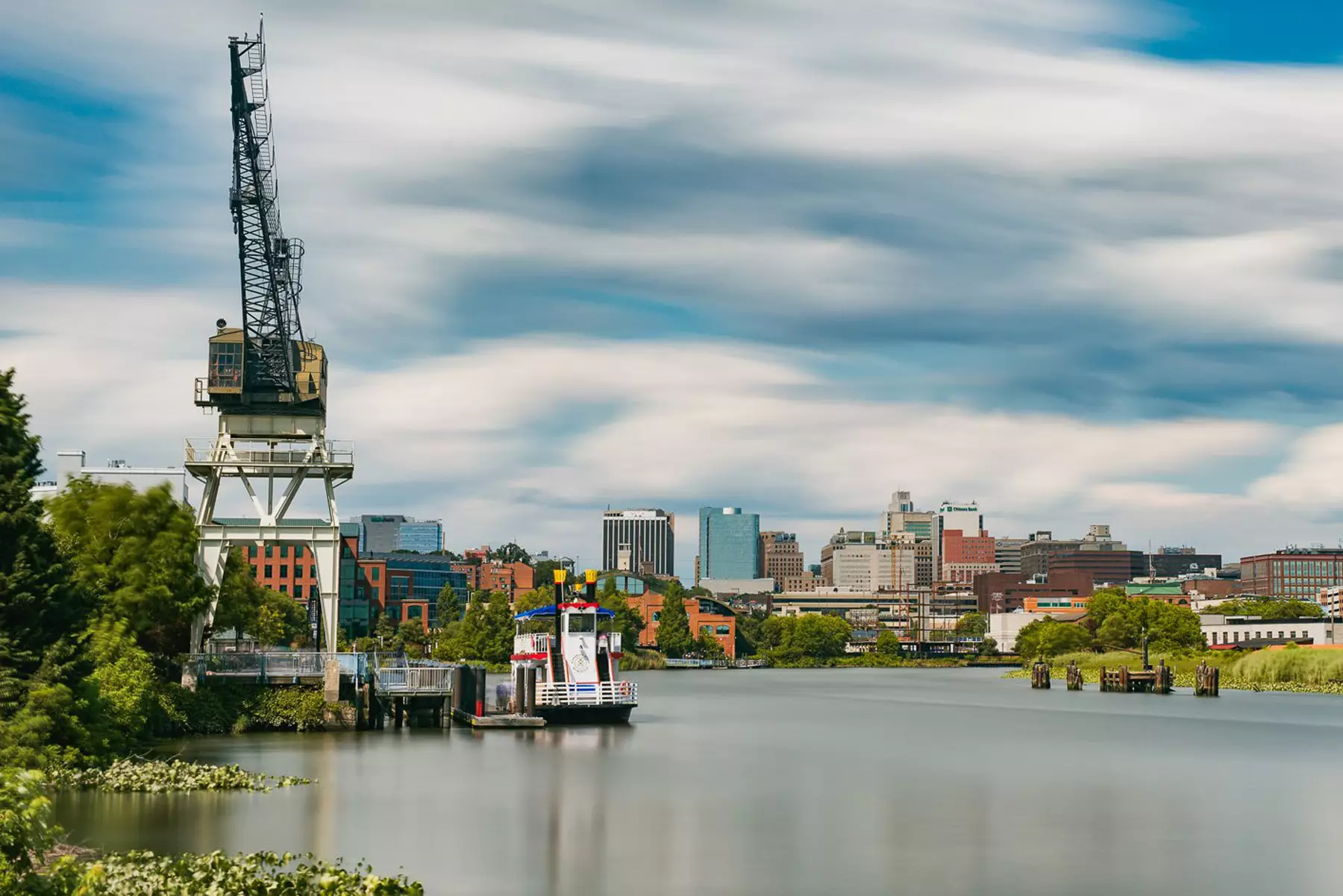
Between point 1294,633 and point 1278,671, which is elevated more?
point 1294,633

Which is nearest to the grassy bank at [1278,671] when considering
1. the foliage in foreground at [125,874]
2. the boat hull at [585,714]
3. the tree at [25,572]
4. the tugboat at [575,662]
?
the boat hull at [585,714]

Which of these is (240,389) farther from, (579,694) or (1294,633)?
(1294,633)

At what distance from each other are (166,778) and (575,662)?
103ft

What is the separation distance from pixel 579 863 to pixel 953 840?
10803mm

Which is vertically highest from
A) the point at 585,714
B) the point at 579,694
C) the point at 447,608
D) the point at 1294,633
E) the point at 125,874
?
the point at 125,874

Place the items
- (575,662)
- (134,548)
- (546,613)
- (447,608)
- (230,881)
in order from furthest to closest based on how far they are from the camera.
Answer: (447,608) < (546,613) < (575,662) < (134,548) < (230,881)

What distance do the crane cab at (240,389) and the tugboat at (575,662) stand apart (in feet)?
53.6

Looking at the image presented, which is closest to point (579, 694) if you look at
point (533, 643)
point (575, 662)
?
point (575, 662)

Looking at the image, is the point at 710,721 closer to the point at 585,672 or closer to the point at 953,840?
the point at 585,672

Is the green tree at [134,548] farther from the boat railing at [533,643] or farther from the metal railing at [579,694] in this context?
the metal railing at [579,694]

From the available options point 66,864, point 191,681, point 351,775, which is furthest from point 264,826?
point 191,681

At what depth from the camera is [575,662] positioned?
7269 cm

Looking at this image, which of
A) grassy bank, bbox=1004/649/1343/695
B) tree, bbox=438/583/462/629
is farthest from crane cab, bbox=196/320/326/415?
tree, bbox=438/583/462/629

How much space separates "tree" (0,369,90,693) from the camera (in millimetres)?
37219
